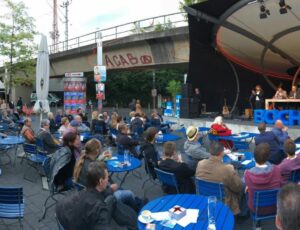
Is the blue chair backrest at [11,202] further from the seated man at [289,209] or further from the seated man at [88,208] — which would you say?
the seated man at [289,209]

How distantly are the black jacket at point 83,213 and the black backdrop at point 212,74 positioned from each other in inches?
483

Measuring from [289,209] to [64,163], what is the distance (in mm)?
3840

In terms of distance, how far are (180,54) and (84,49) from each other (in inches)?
333

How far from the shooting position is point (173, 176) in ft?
14.9

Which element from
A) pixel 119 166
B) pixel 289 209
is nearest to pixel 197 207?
pixel 289 209

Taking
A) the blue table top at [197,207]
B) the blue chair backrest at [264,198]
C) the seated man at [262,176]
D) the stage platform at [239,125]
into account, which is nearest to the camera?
the blue table top at [197,207]

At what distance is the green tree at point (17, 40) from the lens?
24094mm

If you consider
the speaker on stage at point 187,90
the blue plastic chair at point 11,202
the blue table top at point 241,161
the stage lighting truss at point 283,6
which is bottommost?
the blue plastic chair at point 11,202

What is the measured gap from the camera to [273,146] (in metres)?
6.56

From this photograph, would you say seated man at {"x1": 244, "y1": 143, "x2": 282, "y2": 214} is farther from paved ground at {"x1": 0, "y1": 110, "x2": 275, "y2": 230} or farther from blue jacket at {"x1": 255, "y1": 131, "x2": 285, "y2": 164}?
blue jacket at {"x1": 255, "y1": 131, "x2": 285, "y2": 164}

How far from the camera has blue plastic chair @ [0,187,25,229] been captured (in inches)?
151

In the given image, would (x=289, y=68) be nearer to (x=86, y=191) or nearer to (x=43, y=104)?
(x=43, y=104)

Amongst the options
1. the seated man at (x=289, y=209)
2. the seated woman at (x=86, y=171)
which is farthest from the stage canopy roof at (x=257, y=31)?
the seated man at (x=289, y=209)

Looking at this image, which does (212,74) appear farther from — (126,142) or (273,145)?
(273,145)
